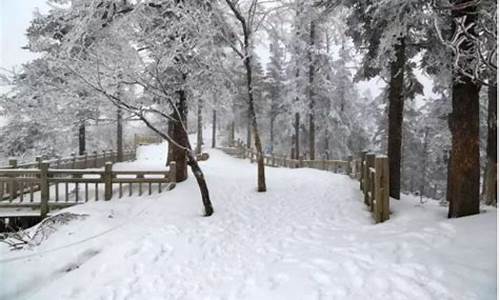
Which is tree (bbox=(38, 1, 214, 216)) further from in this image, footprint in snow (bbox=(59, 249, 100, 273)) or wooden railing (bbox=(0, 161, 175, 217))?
footprint in snow (bbox=(59, 249, 100, 273))

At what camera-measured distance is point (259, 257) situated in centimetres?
427

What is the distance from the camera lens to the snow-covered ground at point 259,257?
318 cm

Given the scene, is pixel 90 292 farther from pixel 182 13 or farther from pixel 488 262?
pixel 182 13

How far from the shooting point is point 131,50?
19.9 ft

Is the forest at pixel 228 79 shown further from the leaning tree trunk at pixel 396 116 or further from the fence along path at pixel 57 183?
the fence along path at pixel 57 183

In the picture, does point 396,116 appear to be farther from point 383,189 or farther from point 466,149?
point 466,149

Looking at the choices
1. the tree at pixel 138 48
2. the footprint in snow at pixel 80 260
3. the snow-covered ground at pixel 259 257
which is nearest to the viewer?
the snow-covered ground at pixel 259 257

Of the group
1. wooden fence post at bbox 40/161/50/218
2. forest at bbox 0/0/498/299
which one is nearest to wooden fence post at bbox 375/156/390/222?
forest at bbox 0/0/498/299

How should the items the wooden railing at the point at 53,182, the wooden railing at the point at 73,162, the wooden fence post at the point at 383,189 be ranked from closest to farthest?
the wooden fence post at the point at 383,189
the wooden railing at the point at 53,182
the wooden railing at the point at 73,162

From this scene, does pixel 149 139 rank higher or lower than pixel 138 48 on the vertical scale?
lower

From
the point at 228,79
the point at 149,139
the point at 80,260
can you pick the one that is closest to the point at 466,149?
the point at 80,260

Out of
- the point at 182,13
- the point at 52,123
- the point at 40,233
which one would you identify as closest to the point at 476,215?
the point at 182,13

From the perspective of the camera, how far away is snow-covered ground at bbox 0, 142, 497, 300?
3.18 meters

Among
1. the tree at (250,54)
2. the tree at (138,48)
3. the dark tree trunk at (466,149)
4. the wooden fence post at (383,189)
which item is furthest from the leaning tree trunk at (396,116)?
the tree at (138,48)
